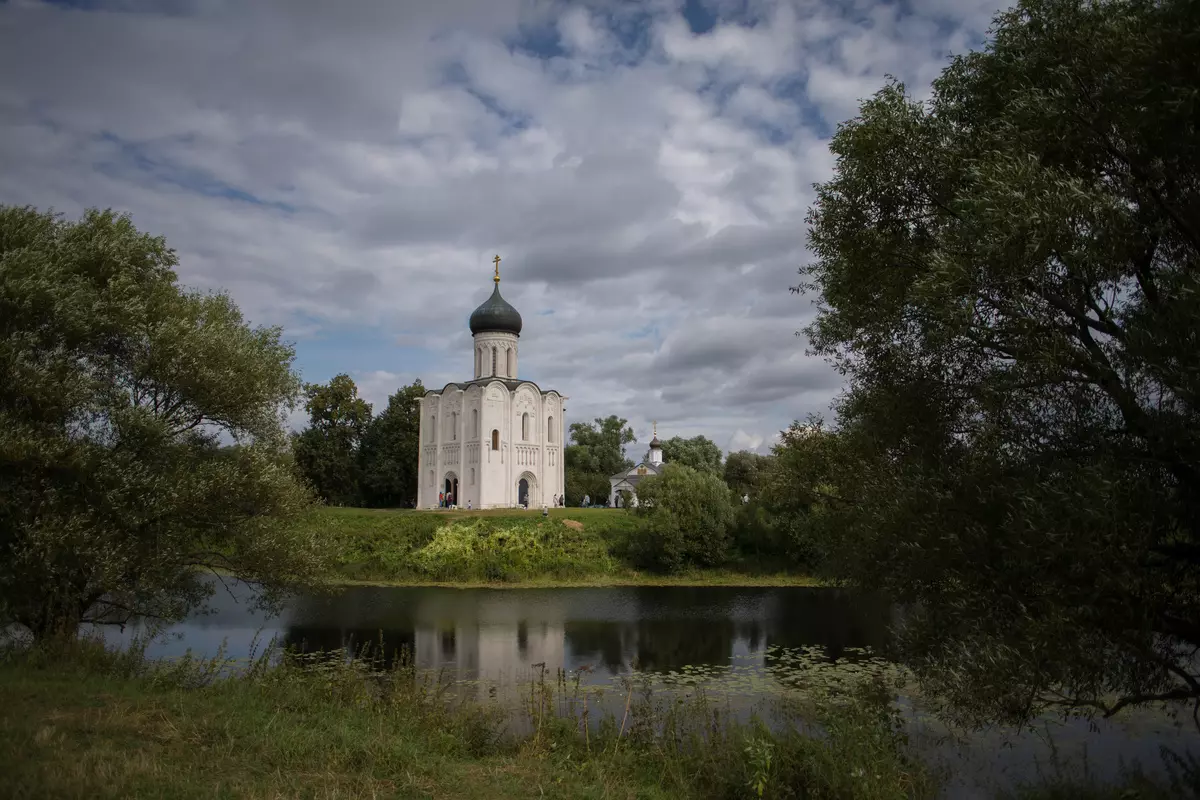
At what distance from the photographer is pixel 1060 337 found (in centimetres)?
617

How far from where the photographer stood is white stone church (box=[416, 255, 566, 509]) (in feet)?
148

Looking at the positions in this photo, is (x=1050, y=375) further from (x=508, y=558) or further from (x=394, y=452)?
(x=394, y=452)

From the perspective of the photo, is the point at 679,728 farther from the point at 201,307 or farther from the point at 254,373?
the point at 201,307

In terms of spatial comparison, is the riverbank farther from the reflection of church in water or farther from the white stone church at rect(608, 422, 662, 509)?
the white stone church at rect(608, 422, 662, 509)

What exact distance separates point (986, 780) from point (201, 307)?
12.3 meters

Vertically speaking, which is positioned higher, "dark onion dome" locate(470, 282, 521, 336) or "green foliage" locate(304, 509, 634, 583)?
"dark onion dome" locate(470, 282, 521, 336)

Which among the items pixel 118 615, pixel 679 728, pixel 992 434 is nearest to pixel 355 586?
pixel 118 615

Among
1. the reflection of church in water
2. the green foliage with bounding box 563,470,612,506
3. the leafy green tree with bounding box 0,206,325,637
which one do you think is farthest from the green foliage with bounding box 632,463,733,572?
the green foliage with bounding box 563,470,612,506

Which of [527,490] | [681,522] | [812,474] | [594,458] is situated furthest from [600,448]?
[812,474]

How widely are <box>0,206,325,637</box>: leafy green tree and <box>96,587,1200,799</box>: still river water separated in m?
1.60

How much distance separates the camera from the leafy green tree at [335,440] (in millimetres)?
46656

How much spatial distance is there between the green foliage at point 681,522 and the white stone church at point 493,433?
14.1 m

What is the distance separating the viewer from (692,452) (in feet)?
224

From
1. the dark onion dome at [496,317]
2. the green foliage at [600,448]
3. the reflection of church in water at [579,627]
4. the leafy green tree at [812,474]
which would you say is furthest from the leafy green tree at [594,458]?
the leafy green tree at [812,474]
